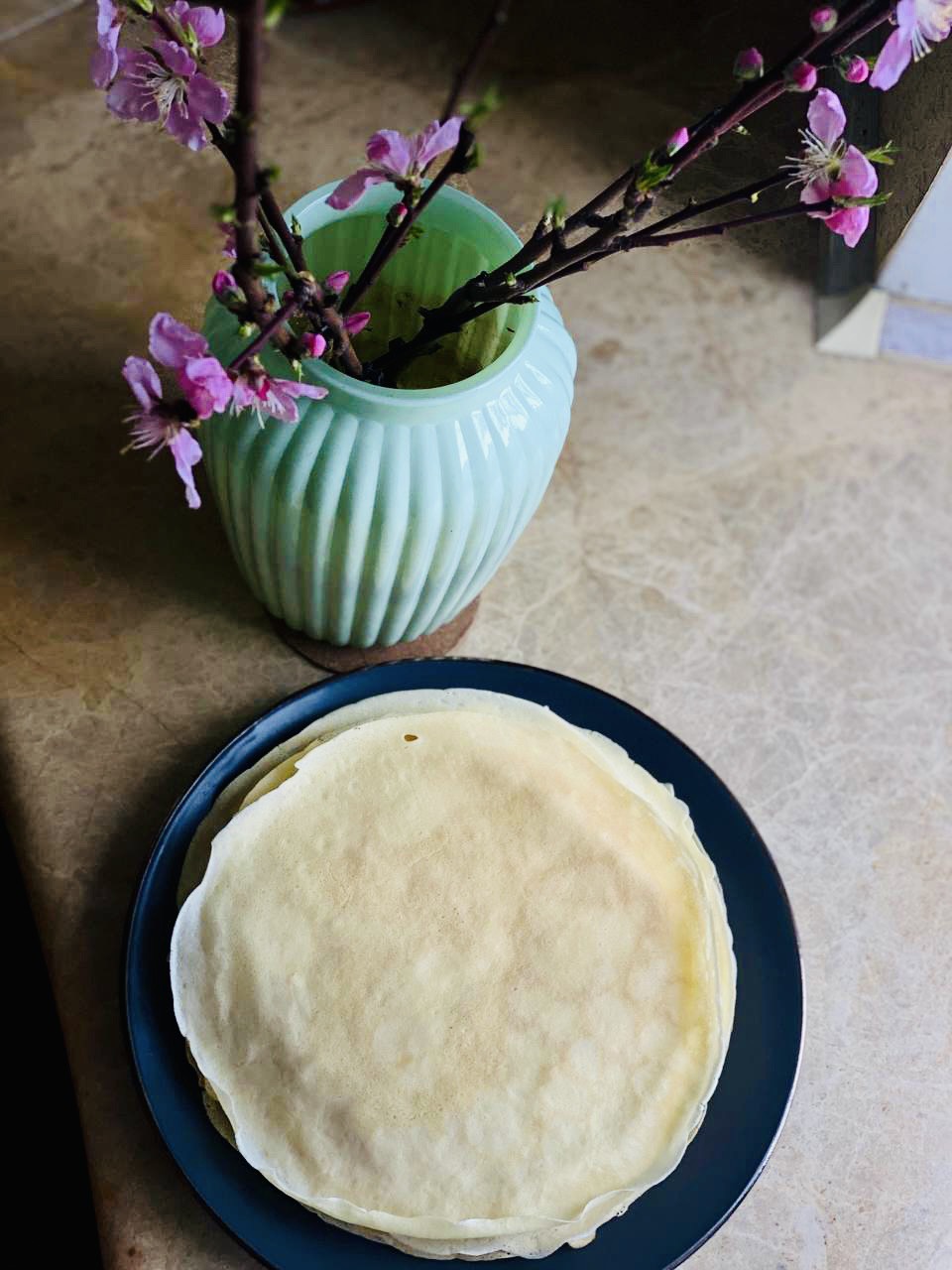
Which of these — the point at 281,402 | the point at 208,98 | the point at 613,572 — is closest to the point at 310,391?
the point at 281,402

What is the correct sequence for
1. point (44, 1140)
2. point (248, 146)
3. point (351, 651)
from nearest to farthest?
point (248, 146)
point (351, 651)
point (44, 1140)

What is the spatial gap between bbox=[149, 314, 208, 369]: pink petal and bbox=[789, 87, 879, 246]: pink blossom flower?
24cm

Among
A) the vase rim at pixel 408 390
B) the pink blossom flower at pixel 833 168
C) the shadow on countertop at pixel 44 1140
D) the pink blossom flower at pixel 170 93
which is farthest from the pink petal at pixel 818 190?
the shadow on countertop at pixel 44 1140

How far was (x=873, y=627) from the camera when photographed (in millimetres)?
781

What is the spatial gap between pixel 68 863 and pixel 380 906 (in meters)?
0.18

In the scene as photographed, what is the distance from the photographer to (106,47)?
18.1 inches

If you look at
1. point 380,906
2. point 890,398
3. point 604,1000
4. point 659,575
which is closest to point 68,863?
point 380,906

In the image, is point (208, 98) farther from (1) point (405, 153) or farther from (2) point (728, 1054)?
(2) point (728, 1054)

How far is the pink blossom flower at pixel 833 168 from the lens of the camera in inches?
18.3

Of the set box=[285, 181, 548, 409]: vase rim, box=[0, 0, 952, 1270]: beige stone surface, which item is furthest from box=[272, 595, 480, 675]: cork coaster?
box=[285, 181, 548, 409]: vase rim

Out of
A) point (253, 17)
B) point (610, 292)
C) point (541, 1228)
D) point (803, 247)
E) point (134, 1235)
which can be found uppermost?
point (253, 17)

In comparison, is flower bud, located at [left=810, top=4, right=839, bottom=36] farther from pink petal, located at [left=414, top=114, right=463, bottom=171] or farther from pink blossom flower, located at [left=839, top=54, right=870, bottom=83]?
pink petal, located at [left=414, top=114, right=463, bottom=171]

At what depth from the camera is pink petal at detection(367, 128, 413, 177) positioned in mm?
451

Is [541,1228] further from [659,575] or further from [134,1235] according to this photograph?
[659,575]
